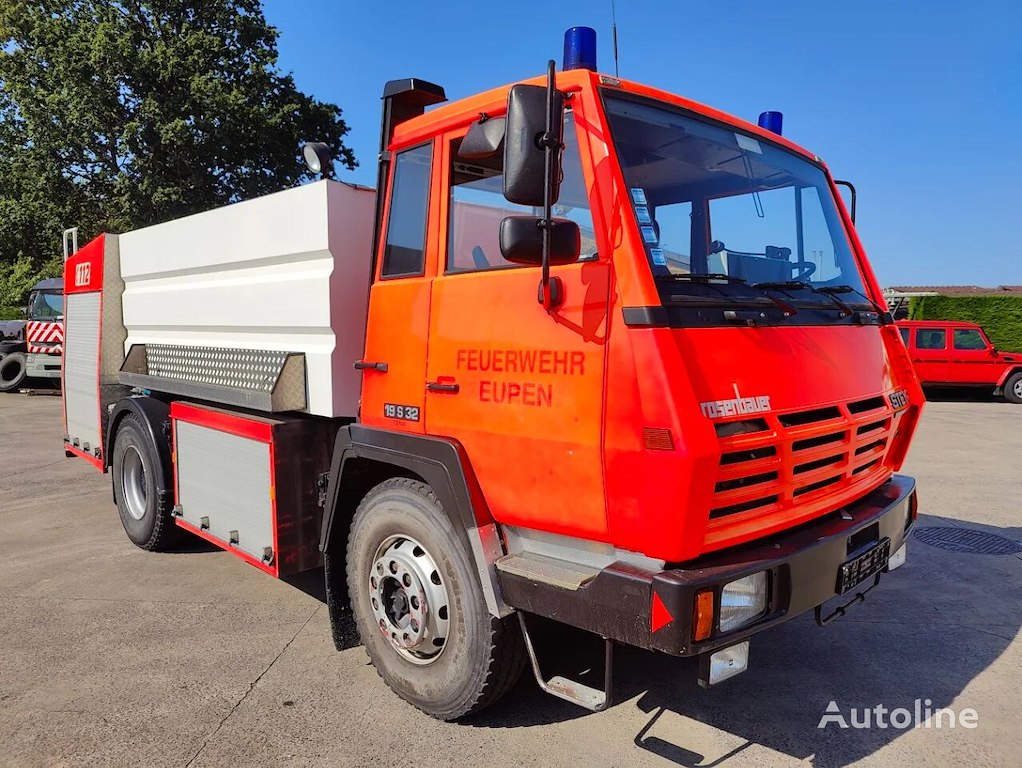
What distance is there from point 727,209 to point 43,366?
1758cm

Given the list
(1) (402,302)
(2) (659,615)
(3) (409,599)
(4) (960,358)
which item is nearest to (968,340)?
(4) (960,358)

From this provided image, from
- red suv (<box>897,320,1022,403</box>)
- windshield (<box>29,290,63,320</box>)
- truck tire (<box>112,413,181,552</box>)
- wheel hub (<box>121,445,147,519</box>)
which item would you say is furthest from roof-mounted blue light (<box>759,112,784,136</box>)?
windshield (<box>29,290,63,320</box>)

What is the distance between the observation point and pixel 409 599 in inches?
120

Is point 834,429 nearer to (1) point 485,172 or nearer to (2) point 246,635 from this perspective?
(1) point 485,172

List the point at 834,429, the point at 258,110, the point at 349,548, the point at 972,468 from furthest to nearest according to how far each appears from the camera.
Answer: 1. the point at 258,110
2. the point at 972,468
3. the point at 349,548
4. the point at 834,429

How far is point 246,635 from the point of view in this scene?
3.95 meters

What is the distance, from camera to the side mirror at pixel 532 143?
2309 millimetres

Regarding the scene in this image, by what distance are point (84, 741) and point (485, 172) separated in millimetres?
2844

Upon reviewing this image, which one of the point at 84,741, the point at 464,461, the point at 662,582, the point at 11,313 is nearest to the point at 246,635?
the point at 84,741

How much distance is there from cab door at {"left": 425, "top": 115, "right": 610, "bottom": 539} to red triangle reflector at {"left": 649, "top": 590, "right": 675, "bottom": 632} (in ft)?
0.97

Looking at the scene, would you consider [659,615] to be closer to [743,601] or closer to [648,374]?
[743,601]

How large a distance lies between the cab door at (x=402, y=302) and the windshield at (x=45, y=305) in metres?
16.5

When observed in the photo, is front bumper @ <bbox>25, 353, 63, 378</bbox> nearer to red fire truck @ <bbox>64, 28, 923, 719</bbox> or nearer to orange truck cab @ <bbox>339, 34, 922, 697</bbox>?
red fire truck @ <bbox>64, 28, 923, 719</bbox>

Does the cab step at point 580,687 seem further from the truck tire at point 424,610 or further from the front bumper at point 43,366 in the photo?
the front bumper at point 43,366
